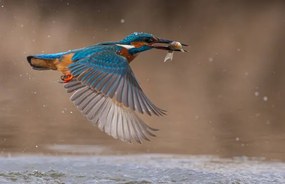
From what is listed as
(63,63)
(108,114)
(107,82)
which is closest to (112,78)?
(107,82)

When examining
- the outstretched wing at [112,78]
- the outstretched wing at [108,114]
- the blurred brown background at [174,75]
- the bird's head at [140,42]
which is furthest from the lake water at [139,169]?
the bird's head at [140,42]

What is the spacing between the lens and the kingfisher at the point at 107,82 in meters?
5.29

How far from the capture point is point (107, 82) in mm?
5316

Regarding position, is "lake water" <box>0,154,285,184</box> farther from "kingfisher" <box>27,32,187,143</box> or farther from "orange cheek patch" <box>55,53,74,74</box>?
"orange cheek patch" <box>55,53,74,74</box>

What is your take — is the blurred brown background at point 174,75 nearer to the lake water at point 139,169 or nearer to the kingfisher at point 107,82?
the lake water at point 139,169

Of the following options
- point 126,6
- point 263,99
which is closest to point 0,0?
point 126,6

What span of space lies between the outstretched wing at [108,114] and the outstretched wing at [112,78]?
67mm

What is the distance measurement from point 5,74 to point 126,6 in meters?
4.06

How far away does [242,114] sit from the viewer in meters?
8.59

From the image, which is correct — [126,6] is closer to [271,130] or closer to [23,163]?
[271,130]

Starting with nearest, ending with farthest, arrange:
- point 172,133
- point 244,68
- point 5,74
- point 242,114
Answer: point 172,133, point 242,114, point 5,74, point 244,68

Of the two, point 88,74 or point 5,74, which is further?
point 5,74

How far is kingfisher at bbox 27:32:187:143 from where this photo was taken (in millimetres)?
5285

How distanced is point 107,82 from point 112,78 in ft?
0.15
